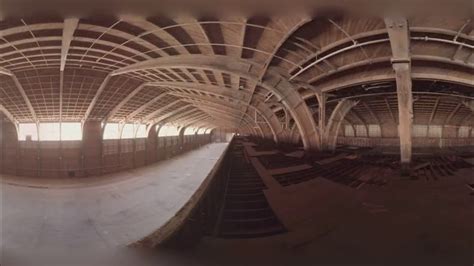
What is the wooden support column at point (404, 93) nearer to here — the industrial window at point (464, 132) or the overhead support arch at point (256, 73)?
the overhead support arch at point (256, 73)

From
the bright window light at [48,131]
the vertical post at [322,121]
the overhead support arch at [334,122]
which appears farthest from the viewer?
the overhead support arch at [334,122]

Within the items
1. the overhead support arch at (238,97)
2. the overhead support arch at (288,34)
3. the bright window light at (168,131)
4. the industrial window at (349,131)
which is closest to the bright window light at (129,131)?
the overhead support arch at (238,97)

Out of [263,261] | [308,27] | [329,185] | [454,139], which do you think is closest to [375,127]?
[454,139]

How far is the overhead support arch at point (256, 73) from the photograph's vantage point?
4742mm

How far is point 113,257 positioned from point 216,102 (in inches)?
614

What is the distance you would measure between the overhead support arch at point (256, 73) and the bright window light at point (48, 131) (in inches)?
68.0

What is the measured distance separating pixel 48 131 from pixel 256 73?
17.1 feet

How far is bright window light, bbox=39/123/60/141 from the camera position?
2.85m

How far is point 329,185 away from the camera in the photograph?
6.04 feet

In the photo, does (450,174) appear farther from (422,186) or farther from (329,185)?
(329,185)

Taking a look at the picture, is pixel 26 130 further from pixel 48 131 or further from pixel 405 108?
pixel 405 108

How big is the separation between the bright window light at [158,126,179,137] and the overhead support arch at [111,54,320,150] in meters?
24.0

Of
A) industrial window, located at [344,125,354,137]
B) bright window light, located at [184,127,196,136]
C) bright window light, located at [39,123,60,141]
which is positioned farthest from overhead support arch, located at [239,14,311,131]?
bright window light, located at [184,127,196,136]

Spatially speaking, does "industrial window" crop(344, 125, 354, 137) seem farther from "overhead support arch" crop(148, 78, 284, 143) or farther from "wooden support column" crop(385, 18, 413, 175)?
"wooden support column" crop(385, 18, 413, 175)
